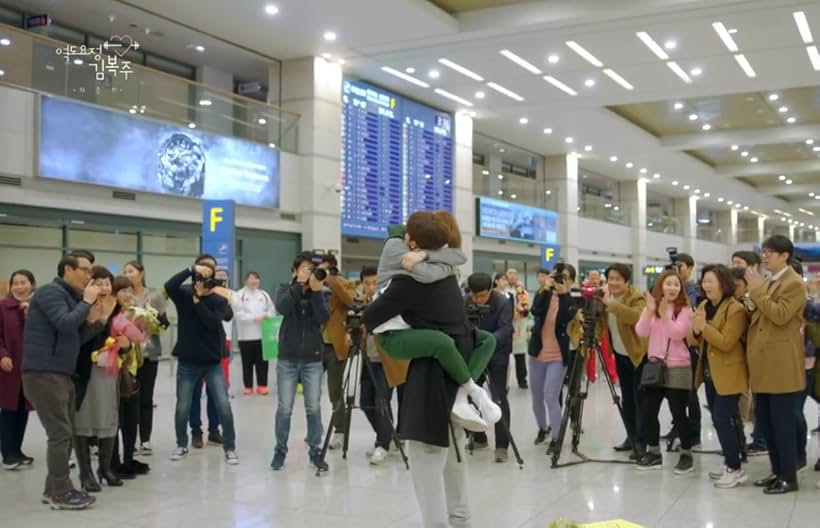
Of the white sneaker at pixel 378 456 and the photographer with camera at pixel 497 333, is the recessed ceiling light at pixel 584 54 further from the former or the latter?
the white sneaker at pixel 378 456

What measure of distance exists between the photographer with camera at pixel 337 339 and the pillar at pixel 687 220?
29401 millimetres

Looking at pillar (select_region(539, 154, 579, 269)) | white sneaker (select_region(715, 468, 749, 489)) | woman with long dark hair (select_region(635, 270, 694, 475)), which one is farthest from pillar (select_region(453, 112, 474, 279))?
white sneaker (select_region(715, 468, 749, 489))

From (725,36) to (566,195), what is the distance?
11.8 m

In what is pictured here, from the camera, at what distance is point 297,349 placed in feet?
19.0

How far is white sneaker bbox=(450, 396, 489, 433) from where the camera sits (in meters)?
3.32

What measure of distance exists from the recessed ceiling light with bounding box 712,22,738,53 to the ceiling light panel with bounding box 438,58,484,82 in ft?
15.3

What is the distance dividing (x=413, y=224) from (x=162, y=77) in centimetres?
953

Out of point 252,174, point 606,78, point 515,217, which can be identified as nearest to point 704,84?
point 606,78

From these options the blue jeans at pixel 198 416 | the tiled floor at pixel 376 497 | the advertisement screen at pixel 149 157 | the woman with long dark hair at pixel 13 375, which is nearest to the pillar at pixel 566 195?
the advertisement screen at pixel 149 157

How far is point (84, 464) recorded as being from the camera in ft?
16.8

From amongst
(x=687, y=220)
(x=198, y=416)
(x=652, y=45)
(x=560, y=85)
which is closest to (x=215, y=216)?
(x=198, y=416)

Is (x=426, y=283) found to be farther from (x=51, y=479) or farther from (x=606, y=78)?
(x=606, y=78)

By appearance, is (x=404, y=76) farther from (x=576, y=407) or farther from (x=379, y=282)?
(x=379, y=282)

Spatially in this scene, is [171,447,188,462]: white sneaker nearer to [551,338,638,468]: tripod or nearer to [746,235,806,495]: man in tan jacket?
[551,338,638,468]: tripod
